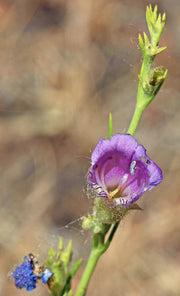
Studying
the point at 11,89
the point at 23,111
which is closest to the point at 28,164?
the point at 23,111

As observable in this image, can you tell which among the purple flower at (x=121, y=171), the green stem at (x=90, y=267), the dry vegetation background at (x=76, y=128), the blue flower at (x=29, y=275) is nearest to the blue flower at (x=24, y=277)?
the blue flower at (x=29, y=275)

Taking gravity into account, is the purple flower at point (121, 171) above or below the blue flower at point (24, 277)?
above

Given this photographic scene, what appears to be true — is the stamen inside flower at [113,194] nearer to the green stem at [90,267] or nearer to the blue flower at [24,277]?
the green stem at [90,267]

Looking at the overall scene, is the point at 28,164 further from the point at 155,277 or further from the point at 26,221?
the point at 155,277

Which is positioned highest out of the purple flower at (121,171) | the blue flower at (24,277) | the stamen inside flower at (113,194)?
the purple flower at (121,171)

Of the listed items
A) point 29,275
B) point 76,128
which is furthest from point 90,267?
point 76,128

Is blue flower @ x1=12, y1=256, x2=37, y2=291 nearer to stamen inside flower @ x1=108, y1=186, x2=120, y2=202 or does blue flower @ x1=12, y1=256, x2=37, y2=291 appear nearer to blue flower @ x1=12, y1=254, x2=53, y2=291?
blue flower @ x1=12, y1=254, x2=53, y2=291

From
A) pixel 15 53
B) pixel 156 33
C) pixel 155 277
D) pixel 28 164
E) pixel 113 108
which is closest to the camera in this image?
pixel 156 33
